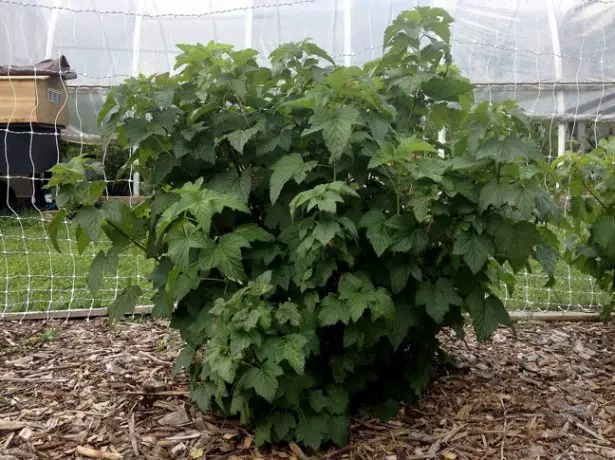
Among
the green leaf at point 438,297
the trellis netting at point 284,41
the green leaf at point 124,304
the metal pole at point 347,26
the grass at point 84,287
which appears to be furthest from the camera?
the metal pole at point 347,26

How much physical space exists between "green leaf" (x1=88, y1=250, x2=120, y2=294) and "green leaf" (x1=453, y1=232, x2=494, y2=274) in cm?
121

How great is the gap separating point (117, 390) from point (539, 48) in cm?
546

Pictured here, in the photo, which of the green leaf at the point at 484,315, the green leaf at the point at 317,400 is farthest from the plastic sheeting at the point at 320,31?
the green leaf at the point at 317,400

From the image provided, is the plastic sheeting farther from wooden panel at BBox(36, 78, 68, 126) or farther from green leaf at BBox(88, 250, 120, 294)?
green leaf at BBox(88, 250, 120, 294)

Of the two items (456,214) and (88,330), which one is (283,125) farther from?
Result: (88,330)

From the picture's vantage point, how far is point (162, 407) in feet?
9.22

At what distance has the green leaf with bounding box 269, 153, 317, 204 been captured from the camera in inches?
85.4

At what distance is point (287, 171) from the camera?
7.23 feet

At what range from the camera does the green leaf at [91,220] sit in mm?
2311

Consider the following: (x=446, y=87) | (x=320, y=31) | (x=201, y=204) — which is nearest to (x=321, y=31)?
(x=320, y=31)

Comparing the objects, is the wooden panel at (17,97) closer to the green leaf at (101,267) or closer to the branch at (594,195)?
the green leaf at (101,267)

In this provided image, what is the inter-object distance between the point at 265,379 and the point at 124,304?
2.61ft

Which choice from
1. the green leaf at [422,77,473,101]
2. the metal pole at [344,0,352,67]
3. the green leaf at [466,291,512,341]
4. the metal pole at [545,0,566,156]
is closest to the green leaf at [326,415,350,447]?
the green leaf at [466,291,512,341]

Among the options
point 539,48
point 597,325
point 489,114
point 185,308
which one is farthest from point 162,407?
point 539,48
